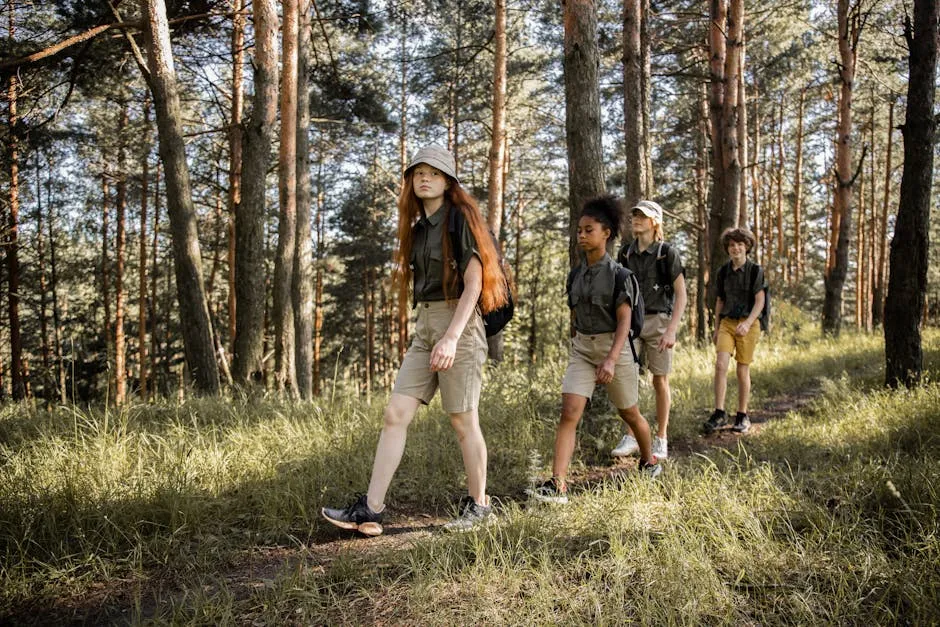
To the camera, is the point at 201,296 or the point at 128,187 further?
the point at 128,187

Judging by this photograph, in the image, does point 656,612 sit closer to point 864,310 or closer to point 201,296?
point 201,296

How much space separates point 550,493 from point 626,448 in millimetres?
1586

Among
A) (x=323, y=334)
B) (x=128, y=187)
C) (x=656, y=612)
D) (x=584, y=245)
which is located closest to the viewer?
(x=656, y=612)

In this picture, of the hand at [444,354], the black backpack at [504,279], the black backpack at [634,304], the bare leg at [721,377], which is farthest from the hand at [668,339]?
the hand at [444,354]

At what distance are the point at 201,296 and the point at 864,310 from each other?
80.5 feet

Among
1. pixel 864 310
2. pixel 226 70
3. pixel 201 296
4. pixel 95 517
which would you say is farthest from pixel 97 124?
pixel 864 310

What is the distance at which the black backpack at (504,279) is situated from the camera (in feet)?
10.7

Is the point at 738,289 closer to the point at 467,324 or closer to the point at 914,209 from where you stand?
the point at 914,209

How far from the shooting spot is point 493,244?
3357 mm

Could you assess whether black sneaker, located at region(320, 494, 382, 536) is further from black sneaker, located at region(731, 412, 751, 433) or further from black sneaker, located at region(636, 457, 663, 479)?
black sneaker, located at region(731, 412, 751, 433)

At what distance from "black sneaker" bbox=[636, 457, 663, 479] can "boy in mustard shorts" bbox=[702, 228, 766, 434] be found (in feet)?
6.23

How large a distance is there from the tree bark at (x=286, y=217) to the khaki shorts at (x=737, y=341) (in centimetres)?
562

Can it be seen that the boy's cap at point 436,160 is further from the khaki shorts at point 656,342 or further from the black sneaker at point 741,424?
the black sneaker at point 741,424

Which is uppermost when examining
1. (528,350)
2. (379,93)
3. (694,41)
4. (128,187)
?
(694,41)
